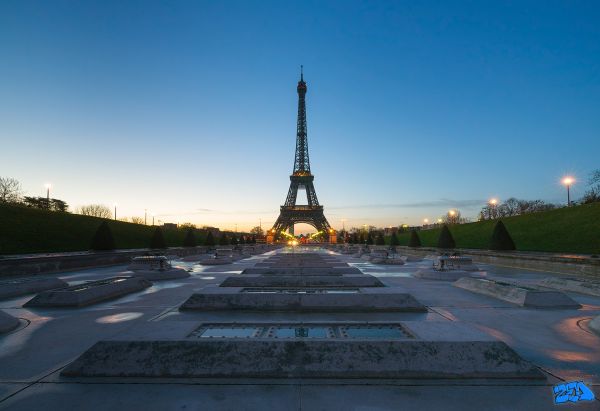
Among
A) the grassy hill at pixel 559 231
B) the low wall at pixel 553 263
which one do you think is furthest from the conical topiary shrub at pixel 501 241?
the grassy hill at pixel 559 231

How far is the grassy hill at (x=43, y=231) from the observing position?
2764 cm

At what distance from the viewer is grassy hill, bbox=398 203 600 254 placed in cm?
2780

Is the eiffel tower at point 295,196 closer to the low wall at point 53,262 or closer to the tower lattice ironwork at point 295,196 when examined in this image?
the tower lattice ironwork at point 295,196

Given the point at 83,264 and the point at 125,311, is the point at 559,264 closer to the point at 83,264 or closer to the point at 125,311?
the point at 125,311

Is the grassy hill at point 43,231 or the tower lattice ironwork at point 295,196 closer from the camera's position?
the grassy hill at point 43,231

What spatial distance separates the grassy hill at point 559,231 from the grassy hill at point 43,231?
40.6 m

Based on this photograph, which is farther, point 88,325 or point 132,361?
point 88,325

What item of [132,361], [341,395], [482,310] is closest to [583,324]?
[482,310]

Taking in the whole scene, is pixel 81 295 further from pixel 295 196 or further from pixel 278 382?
pixel 295 196

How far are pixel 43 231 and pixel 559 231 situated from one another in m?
44.8

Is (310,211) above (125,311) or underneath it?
above

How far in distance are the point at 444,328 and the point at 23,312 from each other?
29.1ft

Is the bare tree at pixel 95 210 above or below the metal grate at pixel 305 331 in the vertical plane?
above

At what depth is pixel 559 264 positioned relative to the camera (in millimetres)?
17812
